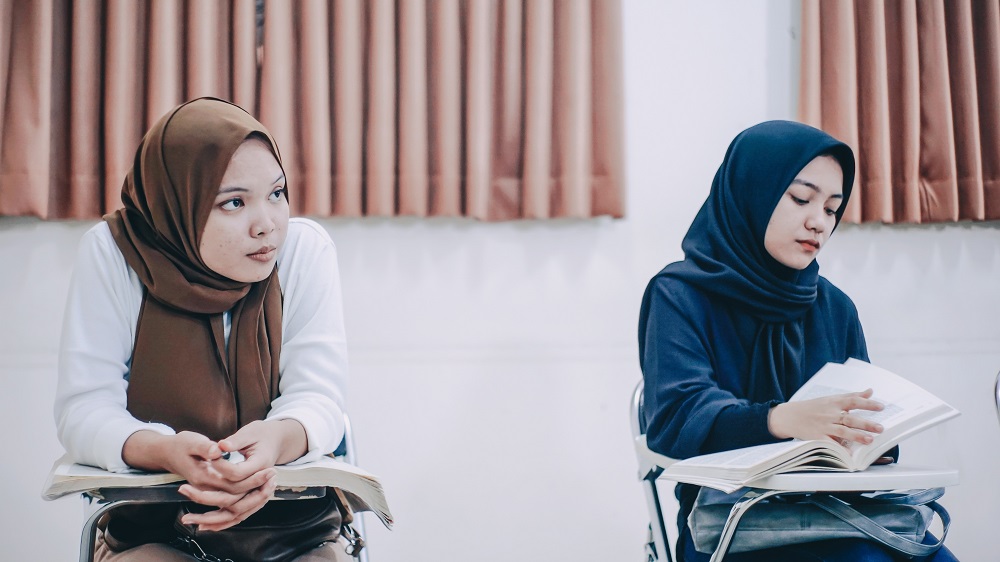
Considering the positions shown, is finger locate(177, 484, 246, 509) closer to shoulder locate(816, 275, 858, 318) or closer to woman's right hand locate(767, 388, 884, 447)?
woman's right hand locate(767, 388, 884, 447)

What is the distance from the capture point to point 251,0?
6.31ft

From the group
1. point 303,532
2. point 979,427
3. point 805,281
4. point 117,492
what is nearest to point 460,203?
point 805,281

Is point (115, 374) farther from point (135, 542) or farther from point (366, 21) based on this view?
point (366, 21)

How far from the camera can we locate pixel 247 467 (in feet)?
3.34

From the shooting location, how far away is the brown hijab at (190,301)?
46.7 inches

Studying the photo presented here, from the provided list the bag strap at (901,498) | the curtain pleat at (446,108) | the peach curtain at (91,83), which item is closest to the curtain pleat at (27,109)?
the peach curtain at (91,83)

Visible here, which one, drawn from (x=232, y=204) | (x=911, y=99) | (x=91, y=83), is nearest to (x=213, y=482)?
(x=232, y=204)

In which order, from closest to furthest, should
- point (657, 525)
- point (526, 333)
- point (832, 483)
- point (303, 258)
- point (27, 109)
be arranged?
point (832, 483), point (303, 258), point (657, 525), point (27, 109), point (526, 333)

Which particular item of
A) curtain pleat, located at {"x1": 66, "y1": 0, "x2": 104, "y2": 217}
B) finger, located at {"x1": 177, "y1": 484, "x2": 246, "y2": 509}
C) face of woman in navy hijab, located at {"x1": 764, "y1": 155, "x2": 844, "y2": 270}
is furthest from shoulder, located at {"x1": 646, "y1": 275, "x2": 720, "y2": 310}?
curtain pleat, located at {"x1": 66, "y1": 0, "x2": 104, "y2": 217}

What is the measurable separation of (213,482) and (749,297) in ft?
3.01

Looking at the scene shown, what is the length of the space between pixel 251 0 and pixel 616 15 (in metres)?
0.89

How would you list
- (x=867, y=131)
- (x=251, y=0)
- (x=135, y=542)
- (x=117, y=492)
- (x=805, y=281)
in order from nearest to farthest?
(x=117, y=492) → (x=135, y=542) → (x=805, y=281) → (x=251, y=0) → (x=867, y=131)

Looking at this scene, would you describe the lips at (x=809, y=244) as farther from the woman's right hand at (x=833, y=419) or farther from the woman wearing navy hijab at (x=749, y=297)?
the woman's right hand at (x=833, y=419)

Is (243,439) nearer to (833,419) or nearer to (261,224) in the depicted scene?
(261,224)
